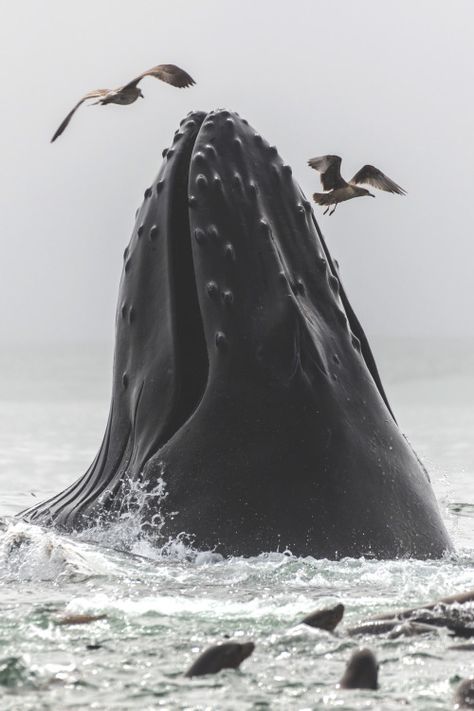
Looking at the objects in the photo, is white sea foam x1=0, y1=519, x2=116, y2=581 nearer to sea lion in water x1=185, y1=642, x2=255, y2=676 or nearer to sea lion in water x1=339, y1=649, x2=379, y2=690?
sea lion in water x1=185, y1=642, x2=255, y2=676

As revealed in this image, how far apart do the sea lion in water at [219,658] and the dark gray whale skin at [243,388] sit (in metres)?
1.97

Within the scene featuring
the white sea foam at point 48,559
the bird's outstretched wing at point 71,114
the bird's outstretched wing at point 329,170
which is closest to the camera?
the white sea foam at point 48,559

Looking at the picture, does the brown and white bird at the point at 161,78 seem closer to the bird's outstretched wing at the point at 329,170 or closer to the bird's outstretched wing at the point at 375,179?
the bird's outstretched wing at the point at 329,170

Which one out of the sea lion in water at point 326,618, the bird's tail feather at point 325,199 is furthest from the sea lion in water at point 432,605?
the bird's tail feather at point 325,199

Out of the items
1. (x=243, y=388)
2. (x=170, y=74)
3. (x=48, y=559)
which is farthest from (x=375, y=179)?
(x=48, y=559)

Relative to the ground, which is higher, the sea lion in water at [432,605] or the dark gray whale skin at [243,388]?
the dark gray whale skin at [243,388]

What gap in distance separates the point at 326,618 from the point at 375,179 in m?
6.65

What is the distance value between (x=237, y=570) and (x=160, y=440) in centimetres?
98

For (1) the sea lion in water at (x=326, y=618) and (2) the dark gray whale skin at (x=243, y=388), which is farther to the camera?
(2) the dark gray whale skin at (x=243, y=388)

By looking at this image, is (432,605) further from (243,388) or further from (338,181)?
(338,181)

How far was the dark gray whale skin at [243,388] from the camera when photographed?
20.4 feet

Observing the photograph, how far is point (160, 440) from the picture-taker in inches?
261

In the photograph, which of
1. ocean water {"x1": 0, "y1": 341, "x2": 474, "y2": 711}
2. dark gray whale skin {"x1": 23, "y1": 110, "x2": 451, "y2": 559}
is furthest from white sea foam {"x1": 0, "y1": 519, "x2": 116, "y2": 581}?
dark gray whale skin {"x1": 23, "y1": 110, "x2": 451, "y2": 559}

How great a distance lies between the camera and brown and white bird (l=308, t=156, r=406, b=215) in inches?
400
